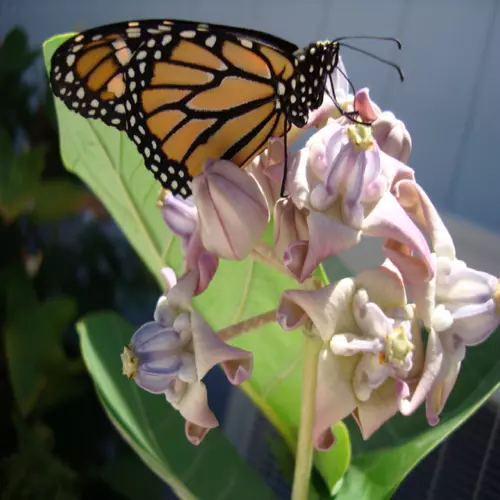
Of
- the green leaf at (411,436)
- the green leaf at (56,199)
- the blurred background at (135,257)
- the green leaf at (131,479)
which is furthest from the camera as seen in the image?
the green leaf at (56,199)

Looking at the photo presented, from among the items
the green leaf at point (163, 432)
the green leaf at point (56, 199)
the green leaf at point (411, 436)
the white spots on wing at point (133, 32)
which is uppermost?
the white spots on wing at point (133, 32)

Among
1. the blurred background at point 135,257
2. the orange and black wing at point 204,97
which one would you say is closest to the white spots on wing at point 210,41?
the orange and black wing at point 204,97

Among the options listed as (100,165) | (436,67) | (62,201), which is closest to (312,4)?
(436,67)

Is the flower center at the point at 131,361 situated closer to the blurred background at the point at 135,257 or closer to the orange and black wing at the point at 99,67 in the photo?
the orange and black wing at the point at 99,67

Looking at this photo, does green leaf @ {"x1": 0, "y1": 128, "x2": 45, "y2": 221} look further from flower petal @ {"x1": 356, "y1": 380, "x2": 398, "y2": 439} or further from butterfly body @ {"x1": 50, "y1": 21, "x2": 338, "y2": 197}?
flower petal @ {"x1": 356, "y1": 380, "x2": 398, "y2": 439}

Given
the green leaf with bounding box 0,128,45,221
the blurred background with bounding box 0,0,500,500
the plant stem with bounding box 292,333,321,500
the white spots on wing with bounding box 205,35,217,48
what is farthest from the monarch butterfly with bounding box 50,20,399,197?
the green leaf with bounding box 0,128,45,221
